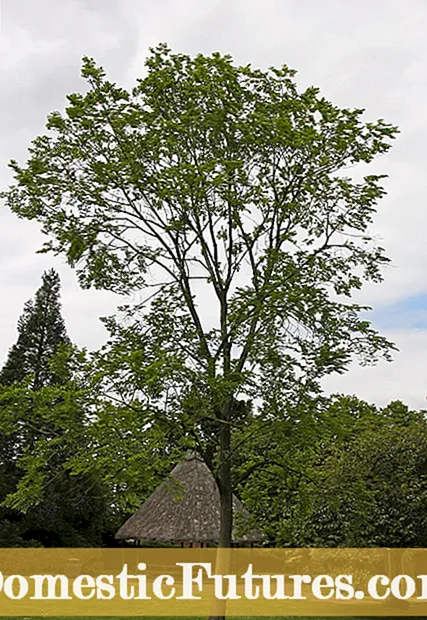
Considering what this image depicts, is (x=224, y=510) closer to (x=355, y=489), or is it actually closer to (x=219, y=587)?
(x=219, y=587)

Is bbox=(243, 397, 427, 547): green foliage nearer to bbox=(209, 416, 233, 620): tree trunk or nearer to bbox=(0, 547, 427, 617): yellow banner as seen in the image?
bbox=(0, 547, 427, 617): yellow banner

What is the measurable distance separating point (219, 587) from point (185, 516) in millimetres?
14928

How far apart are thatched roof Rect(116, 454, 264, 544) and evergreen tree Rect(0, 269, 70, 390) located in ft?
25.1

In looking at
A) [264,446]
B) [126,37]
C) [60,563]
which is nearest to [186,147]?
[126,37]

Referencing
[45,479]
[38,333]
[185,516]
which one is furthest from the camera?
[38,333]

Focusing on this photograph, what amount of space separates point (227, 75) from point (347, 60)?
7.30 feet

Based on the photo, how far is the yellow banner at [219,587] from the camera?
63.5ft

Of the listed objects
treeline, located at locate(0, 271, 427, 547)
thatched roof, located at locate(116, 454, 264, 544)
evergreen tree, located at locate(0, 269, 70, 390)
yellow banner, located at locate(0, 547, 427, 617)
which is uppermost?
evergreen tree, located at locate(0, 269, 70, 390)

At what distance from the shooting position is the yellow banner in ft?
63.5

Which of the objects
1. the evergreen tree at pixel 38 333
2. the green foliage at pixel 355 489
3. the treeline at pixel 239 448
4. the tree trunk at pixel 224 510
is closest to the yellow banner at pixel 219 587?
the tree trunk at pixel 224 510

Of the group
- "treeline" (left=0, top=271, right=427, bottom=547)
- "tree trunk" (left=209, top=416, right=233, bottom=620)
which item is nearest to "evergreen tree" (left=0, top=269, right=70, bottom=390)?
"treeline" (left=0, top=271, right=427, bottom=547)

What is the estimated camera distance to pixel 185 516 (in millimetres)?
29125

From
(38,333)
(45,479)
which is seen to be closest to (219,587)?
(45,479)

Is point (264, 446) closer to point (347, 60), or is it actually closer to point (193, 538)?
point (347, 60)
